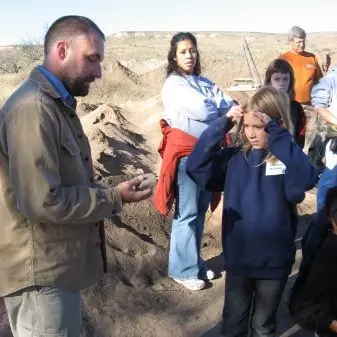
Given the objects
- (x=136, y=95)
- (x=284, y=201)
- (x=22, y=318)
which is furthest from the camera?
(x=136, y=95)

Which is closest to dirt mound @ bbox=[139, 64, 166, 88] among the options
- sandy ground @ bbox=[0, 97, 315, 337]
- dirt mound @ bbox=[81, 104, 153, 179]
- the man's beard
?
dirt mound @ bbox=[81, 104, 153, 179]

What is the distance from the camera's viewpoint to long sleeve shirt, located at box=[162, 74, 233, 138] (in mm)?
3574

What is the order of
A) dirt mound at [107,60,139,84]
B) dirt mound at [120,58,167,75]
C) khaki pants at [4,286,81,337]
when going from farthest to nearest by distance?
dirt mound at [120,58,167,75]
dirt mound at [107,60,139,84]
khaki pants at [4,286,81,337]

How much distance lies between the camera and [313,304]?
2.43m

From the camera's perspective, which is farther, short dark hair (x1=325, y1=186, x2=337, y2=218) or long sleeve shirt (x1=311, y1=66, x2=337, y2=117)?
long sleeve shirt (x1=311, y1=66, x2=337, y2=117)

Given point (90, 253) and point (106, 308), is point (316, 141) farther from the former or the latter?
point (90, 253)

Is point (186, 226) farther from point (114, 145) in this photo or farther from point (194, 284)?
point (114, 145)

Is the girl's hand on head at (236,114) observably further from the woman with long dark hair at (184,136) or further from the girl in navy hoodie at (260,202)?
the woman with long dark hair at (184,136)

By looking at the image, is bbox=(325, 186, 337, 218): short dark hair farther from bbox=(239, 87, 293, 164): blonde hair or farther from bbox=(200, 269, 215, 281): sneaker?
Answer: bbox=(200, 269, 215, 281): sneaker

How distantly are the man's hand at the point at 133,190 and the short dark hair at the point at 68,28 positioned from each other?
60 cm

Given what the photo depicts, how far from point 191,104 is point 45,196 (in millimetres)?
1879

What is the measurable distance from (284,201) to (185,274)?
162 cm

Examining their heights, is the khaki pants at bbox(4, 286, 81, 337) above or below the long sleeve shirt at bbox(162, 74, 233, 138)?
below

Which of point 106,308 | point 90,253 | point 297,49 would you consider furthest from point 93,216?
point 297,49
